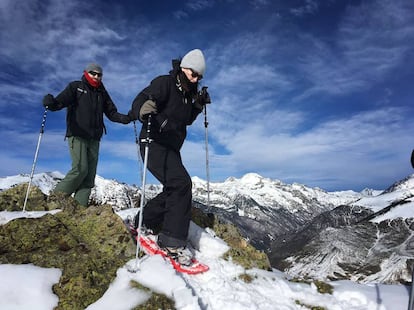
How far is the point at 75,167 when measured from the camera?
A: 1170 centimetres

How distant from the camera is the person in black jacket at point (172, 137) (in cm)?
881

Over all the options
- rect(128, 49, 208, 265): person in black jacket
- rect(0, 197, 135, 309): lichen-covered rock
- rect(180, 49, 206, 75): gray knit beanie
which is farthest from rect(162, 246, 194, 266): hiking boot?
rect(180, 49, 206, 75): gray knit beanie

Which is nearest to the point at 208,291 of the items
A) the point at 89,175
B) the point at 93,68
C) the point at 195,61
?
the point at 195,61

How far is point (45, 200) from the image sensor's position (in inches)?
452

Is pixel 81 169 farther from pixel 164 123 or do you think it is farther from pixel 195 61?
pixel 195 61

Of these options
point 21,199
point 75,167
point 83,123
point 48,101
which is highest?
point 48,101

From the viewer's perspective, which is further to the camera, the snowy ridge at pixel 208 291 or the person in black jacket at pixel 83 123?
the person in black jacket at pixel 83 123

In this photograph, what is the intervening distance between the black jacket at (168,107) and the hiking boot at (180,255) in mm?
2810

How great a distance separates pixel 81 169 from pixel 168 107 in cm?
442

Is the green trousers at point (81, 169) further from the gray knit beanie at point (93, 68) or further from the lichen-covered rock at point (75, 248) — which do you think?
the gray knit beanie at point (93, 68)

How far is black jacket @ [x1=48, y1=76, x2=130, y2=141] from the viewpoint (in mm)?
11680

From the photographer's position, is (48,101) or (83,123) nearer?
(48,101)

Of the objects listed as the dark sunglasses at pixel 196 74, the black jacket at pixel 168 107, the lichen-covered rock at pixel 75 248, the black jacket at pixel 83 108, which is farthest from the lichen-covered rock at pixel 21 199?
the dark sunglasses at pixel 196 74

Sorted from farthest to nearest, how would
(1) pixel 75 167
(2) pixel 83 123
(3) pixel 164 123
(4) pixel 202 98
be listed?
(2) pixel 83 123 → (1) pixel 75 167 → (4) pixel 202 98 → (3) pixel 164 123
